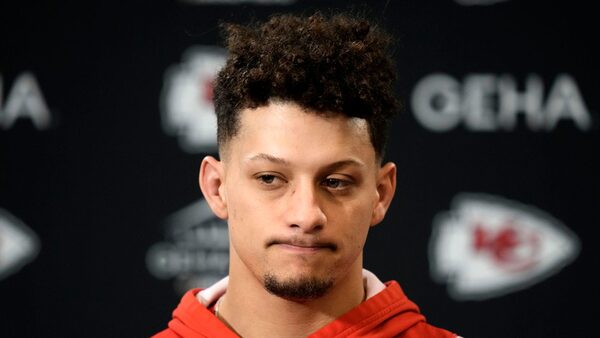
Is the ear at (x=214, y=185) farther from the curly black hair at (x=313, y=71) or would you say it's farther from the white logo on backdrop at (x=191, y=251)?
the white logo on backdrop at (x=191, y=251)

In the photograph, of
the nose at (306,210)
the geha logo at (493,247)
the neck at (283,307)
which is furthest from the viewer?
the geha logo at (493,247)

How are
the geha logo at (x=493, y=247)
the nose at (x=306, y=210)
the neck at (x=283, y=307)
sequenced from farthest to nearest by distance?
1. the geha logo at (x=493, y=247)
2. the neck at (x=283, y=307)
3. the nose at (x=306, y=210)

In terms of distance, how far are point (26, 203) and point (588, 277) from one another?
1.27 meters

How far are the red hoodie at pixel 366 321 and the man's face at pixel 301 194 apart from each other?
10 centimetres

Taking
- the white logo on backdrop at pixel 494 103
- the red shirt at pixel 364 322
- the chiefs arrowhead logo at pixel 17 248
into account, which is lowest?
the red shirt at pixel 364 322

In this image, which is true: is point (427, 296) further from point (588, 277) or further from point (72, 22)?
point (72, 22)

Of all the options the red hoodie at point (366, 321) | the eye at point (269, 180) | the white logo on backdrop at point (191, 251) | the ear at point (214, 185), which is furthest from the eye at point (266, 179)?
the white logo on backdrop at point (191, 251)

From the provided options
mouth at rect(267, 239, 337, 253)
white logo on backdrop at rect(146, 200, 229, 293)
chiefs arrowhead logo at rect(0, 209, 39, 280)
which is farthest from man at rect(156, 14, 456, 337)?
chiefs arrowhead logo at rect(0, 209, 39, 280)

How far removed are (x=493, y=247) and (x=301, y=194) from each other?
40.2 inches

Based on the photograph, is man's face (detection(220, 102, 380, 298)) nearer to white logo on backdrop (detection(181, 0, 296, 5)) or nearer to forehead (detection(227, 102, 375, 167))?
forehead (detection(227, 102, 375, 167))

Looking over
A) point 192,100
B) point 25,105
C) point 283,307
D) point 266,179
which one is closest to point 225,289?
point 283,307

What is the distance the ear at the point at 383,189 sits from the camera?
68.0 inches

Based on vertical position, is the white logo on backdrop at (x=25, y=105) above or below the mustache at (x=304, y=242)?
above

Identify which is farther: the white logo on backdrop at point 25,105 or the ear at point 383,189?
the white logo on backdrop at point 25,105
